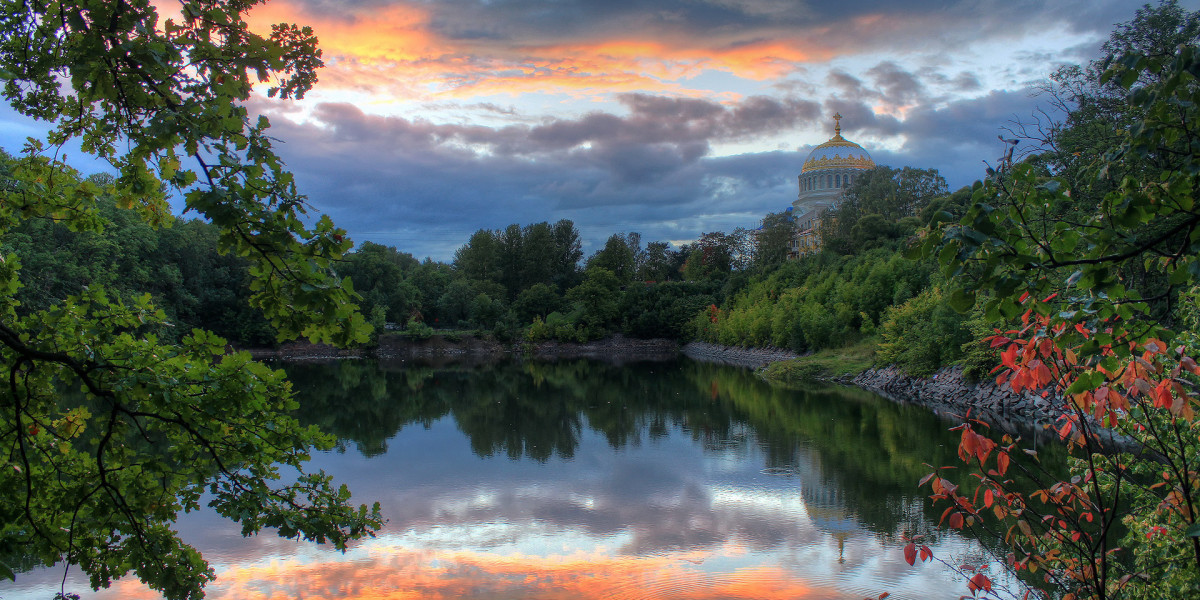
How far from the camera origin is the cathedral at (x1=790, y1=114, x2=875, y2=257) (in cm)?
6756

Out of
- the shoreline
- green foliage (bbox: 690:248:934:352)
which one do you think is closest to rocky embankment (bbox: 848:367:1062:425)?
the shoreline

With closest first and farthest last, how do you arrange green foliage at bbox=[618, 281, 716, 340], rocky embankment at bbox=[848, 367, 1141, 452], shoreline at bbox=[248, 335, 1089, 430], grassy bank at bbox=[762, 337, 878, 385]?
rocky embankment at bbox=[848, 367, 1141, 452]
shoreline at bbox=[248, 335, 1089, 430]
grassy bank at bbox=[762, 337, 878, 385]
green foliage at bbox=[618, 281, 716, 340]

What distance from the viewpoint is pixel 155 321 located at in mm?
3797

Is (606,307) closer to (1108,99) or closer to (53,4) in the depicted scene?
(1108,99)

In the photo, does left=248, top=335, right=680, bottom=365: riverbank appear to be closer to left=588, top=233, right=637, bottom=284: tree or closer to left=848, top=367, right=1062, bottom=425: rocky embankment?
left=588, top=233, right=637, bottom=284: tree

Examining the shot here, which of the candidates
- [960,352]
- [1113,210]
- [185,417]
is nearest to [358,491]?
[185,417]

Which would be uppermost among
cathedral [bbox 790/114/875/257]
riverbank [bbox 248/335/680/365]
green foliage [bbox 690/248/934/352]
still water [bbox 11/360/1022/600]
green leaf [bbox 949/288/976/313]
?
cathedral [bbox 790/114/875/257]

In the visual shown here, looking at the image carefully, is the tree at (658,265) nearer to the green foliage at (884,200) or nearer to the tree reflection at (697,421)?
the green foliage at (884,200)

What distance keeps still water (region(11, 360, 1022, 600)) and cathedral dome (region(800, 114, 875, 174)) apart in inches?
1997

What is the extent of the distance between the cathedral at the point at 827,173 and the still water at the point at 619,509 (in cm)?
4862

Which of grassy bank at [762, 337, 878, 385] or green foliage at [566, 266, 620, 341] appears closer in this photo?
grassy bank at [762, 337, 878, 385]

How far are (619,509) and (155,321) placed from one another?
8507 millimetres

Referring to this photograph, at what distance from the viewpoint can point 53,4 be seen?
2.79 meters

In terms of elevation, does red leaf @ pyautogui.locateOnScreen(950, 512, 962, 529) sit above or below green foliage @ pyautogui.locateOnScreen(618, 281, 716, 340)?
below
